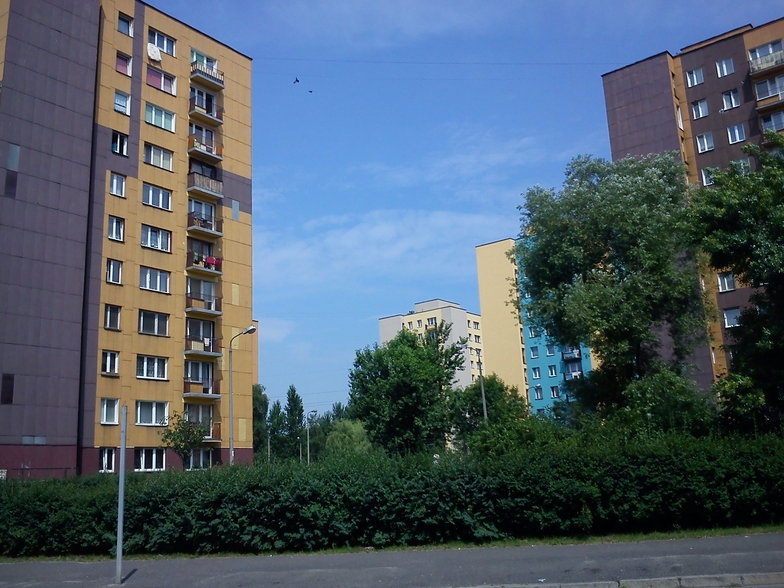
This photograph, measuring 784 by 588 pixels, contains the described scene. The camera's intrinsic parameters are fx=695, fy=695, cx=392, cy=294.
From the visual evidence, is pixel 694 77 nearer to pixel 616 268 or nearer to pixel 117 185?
pixel 616 268

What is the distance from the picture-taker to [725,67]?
142ft

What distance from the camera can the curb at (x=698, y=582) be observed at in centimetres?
1209

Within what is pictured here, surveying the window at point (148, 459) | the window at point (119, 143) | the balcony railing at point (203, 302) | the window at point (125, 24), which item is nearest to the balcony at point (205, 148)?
the window at point (119, 143)

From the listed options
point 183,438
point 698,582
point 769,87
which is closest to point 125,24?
point 183,438

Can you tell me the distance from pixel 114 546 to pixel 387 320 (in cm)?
10331

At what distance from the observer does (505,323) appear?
8906 centimetres

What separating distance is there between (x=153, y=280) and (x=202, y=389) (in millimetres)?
6880

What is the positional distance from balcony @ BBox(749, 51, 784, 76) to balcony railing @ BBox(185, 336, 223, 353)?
35.7 meters

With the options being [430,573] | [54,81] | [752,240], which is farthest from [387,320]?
[430,573]

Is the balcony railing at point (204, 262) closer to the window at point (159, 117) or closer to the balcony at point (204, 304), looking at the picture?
the balcony at point (204, 304)

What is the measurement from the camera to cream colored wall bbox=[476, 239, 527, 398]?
8750cm

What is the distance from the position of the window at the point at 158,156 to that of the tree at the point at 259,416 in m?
58.3

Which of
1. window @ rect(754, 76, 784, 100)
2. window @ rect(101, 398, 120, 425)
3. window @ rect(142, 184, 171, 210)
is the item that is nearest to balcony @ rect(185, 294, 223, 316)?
window @ rect(142, 184, 171, 210)

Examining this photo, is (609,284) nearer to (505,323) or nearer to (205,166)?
(205,166)
